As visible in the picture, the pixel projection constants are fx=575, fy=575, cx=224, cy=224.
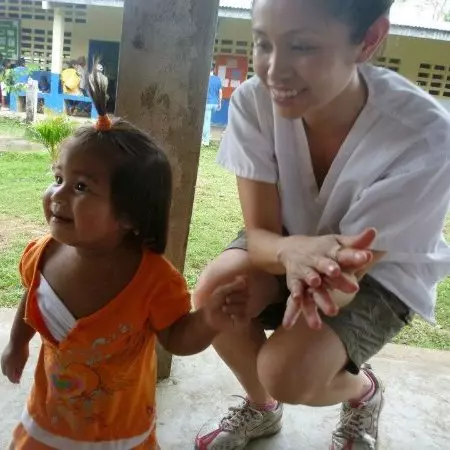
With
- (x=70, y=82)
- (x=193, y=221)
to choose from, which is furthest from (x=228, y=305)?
(x=70, y=82)

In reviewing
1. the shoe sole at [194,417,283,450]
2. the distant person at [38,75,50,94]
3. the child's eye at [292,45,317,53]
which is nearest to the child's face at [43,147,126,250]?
the child's eye at [292,45,317,53]

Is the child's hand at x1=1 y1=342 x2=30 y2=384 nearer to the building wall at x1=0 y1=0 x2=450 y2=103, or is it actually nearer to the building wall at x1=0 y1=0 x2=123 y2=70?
the building wall at x1=0 y1=0 x2=450 y2=103

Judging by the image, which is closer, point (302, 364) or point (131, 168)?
point (131, 168)

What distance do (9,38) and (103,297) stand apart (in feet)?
32.9

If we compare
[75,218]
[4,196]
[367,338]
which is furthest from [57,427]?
[4,196]

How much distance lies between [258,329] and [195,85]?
777 millimetres

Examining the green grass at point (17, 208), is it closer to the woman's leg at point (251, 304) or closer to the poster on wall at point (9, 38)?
the woman's leg at point (251, 304)

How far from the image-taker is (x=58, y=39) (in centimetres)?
918

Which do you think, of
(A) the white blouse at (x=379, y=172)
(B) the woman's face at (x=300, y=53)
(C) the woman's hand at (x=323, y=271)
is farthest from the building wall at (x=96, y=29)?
(C) the woman's hand at (x=323, y=271)

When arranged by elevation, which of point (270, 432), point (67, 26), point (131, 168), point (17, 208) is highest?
point (67, 26)

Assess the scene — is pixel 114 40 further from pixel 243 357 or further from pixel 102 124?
pixel 102 124

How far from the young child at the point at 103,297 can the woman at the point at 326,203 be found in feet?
0.85

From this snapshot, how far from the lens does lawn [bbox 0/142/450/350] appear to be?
296cm

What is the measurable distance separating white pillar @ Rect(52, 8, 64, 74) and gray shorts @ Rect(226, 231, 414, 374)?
342 inches
